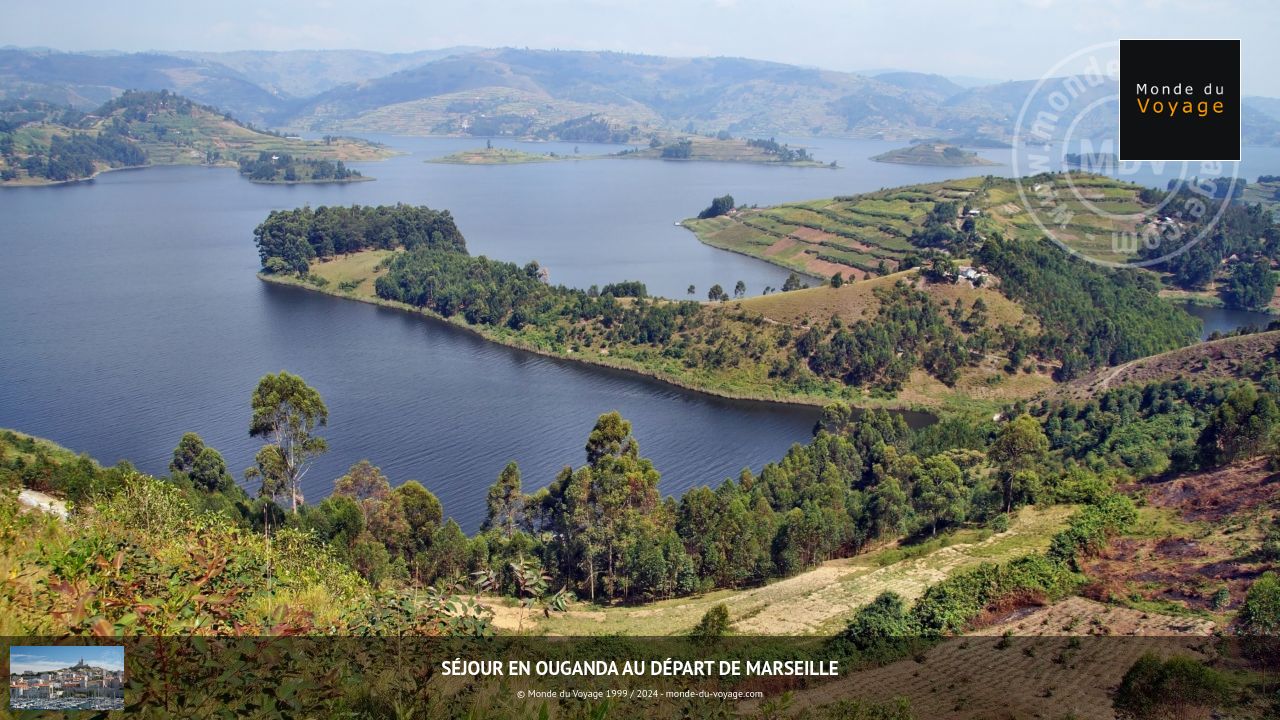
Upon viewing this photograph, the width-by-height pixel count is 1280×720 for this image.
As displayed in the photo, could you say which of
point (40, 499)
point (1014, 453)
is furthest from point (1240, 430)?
point (40, 499)

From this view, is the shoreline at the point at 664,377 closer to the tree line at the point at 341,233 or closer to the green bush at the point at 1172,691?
the tree line at the point at 341,233

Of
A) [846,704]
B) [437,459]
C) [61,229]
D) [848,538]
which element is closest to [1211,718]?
[846,704]

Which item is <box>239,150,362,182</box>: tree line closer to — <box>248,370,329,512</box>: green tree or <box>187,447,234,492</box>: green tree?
<box>187,447,234,492</box>: green tree

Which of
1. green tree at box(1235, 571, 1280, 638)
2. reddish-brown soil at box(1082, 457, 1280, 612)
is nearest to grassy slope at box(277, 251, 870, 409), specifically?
reddish-brown soil at box(1082, 457, 1280, 612)

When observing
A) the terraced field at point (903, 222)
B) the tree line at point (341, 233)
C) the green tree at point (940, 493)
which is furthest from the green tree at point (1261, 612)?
the tree line at point (341, 233)

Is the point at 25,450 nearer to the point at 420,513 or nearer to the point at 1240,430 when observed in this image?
the point at 420,513

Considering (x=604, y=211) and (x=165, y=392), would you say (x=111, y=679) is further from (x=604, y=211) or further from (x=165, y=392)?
(x=604, y=211)
